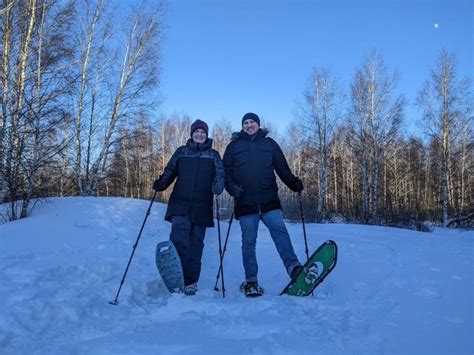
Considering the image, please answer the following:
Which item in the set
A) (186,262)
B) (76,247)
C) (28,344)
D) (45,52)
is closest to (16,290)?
(28,344)

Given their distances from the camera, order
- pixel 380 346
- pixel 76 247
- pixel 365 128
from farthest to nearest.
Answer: pixel 365 128, pixel 76 247, pixel 380 346

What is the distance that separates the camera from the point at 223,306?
321 centimetres

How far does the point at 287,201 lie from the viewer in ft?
60.6

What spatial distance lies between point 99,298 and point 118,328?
842 millimetres

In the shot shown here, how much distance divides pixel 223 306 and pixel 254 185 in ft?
4.90

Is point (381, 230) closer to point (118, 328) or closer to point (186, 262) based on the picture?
point (186, 262)

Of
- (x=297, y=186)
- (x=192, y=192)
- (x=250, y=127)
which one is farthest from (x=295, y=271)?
(x=250, y=127)

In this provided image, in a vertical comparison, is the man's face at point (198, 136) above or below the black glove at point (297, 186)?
above

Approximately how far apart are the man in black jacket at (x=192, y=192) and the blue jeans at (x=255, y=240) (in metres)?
0.45

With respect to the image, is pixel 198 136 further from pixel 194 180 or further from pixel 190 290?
pixel 190 290

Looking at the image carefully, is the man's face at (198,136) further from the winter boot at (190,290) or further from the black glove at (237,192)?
the winter boot at (190,290)

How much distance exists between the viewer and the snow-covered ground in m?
2.48

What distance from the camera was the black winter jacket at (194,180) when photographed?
4.33m

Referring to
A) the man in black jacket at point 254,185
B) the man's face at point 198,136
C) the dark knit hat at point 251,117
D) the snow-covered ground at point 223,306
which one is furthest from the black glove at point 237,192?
the snow-covered ground at point 223,306
